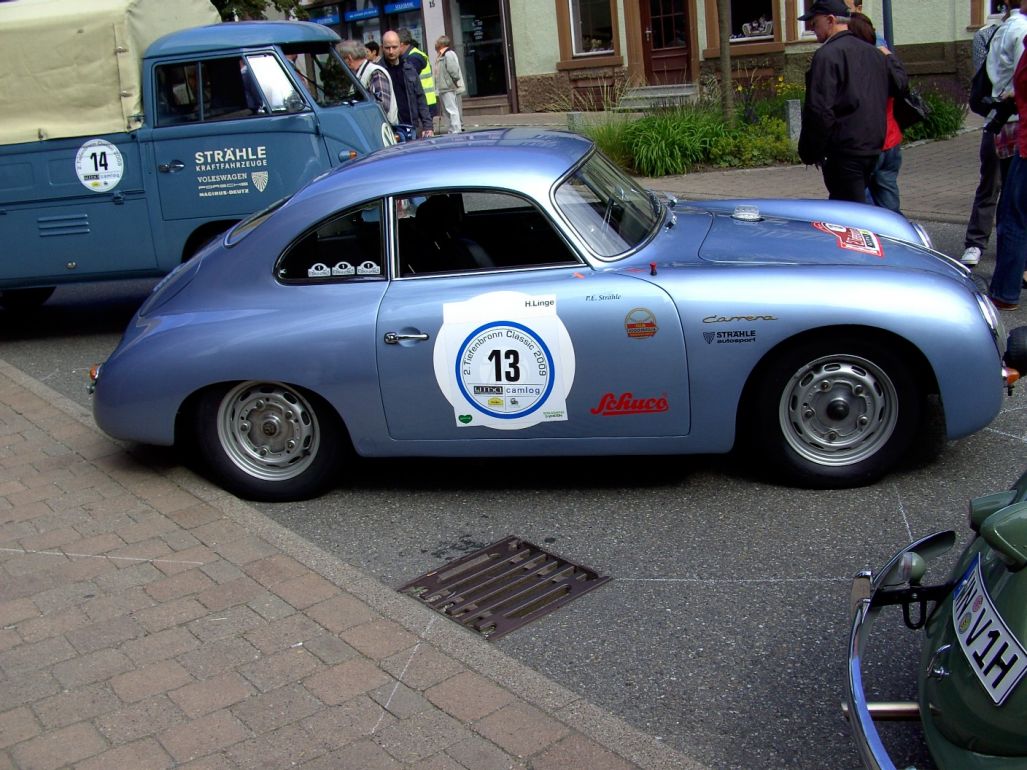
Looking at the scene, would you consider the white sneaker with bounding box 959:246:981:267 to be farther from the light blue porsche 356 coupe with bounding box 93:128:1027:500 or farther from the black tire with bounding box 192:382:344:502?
the black tire with bounding box 192:382:344:502

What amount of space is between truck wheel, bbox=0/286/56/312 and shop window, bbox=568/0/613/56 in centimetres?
1357

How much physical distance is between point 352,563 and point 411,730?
1.35 m

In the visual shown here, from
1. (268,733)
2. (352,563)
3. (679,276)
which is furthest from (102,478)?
(679,276)

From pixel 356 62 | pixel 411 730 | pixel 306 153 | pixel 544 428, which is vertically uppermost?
pixel 356 62

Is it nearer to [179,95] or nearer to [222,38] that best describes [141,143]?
[179,95]

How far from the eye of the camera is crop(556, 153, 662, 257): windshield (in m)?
5.07

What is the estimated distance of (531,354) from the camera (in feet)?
16.0

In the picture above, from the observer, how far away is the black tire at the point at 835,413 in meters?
4.71

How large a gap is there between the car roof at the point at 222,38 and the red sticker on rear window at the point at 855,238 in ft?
16.2

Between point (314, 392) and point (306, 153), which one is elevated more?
point (306, 153)

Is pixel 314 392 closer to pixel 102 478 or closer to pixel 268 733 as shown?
pixel 102 478

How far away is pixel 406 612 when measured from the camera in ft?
14.0

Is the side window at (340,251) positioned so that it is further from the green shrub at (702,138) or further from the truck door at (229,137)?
the green shrub at (702,138)

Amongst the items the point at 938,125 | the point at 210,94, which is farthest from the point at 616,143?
the point at 210,94
